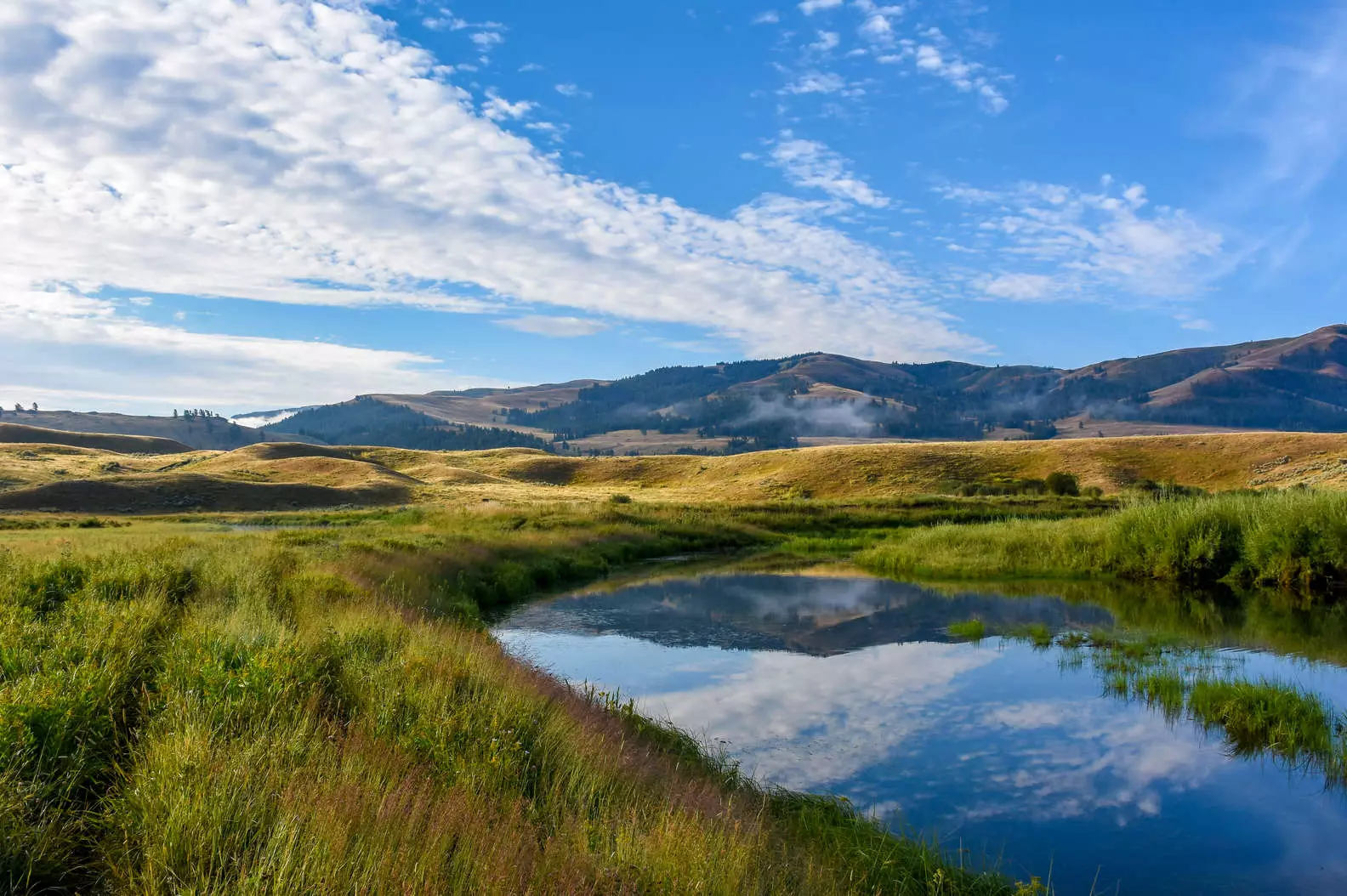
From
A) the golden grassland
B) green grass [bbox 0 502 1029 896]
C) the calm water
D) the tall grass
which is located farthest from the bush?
green grass [bbox 0 502 1029 896]

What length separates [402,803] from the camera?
5.83m

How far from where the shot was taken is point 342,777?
606 cm

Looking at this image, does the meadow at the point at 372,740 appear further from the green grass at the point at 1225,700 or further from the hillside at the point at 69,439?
the hillside at the point at 69,439

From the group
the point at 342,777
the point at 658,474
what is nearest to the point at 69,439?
the point at 658,474

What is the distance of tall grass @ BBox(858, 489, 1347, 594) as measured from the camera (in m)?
26.1

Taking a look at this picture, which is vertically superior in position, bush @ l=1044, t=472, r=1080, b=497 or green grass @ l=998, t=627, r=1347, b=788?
bush @ l=1044, t=472, r=1080, b=497

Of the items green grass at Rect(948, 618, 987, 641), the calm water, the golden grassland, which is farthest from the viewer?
the golden grassland

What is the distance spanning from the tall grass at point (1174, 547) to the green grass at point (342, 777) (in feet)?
78.5

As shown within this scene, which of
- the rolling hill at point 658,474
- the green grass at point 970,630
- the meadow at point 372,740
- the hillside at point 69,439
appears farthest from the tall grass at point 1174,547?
the hillside at point 69,439

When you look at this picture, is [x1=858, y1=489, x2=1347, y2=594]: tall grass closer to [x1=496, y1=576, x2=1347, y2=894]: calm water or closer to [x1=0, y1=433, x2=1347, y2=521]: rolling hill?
[x1=496, y1=576, x2=1347, y2=894]: calm water

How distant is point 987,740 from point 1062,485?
72129mm

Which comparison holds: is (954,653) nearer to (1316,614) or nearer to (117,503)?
(1316,614)

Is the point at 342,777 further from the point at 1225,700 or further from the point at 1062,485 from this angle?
the point at 1062,485

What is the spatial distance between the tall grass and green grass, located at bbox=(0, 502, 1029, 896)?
23.9m
